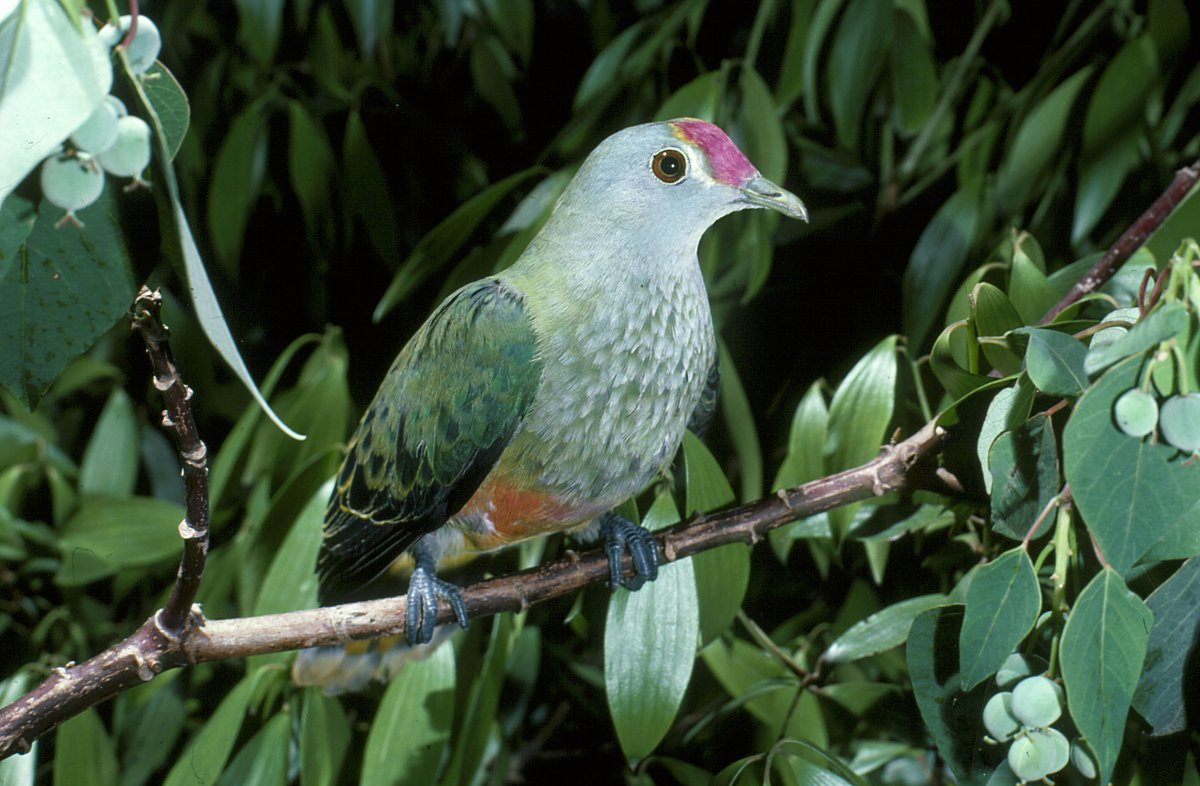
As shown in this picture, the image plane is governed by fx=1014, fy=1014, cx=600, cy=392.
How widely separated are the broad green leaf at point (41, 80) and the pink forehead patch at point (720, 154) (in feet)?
1.13

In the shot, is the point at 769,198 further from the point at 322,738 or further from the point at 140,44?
the point at 322,738

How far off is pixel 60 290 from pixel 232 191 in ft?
1.61

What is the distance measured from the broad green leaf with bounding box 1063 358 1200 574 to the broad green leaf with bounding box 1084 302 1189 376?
0.01 metres

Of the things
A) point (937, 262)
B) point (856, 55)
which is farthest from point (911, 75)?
Result: point (937, 262)

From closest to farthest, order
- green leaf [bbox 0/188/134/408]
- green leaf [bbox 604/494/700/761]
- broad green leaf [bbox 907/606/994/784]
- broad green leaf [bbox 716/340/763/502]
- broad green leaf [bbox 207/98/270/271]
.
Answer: green leaf [bbox 0/188/134/408] → broad green leaf [bbox 907/606/994/784] → green leaf [bbox 604/494/700/761] → broad green leaf [bbox 716/340/763/502] → broad green leaf [bbox 207/98/270/271]

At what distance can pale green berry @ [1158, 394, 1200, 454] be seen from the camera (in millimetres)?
388

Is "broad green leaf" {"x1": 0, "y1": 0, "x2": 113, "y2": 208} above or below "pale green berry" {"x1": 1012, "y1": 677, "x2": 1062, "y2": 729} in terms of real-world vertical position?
above

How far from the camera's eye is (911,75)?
86 centimetres

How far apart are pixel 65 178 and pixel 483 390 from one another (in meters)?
0.30

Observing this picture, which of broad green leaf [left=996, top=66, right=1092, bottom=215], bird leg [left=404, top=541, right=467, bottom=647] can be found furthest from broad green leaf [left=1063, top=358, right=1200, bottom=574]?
broad green leaf [left=996, top=66, right=1092, bottom=215]

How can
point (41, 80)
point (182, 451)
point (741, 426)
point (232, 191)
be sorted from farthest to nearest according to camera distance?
point (232, 191)
point (741, 426)
point (182, 451)
point (41, 80)

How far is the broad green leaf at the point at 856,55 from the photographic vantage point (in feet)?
2.73

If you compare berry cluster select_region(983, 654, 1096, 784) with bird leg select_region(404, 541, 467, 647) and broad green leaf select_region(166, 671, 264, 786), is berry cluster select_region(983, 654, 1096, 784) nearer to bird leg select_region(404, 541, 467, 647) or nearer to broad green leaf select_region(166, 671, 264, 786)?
bird leg select_region(404, 541, 467, 647)

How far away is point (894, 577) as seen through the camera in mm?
872
